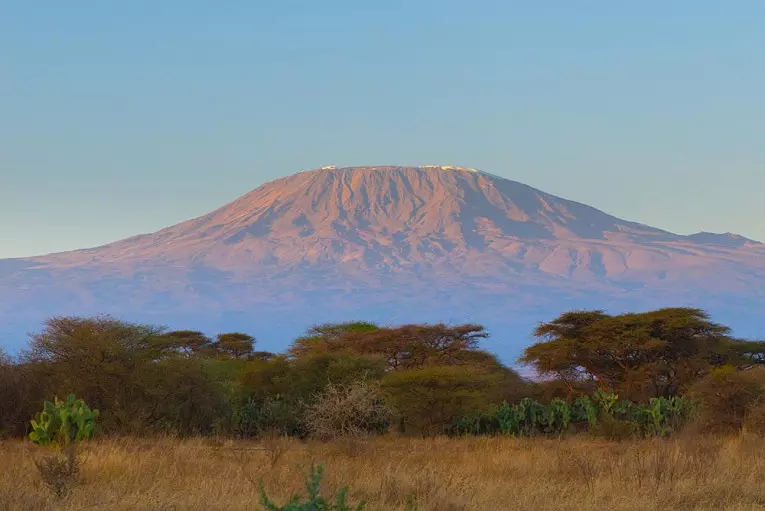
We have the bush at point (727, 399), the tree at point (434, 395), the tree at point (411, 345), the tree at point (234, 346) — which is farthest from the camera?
the tree at point (234, 346)

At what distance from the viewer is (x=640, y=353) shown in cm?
3806

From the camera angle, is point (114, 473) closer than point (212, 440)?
Yes

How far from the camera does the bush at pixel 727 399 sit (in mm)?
25953

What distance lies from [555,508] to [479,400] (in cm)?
1829

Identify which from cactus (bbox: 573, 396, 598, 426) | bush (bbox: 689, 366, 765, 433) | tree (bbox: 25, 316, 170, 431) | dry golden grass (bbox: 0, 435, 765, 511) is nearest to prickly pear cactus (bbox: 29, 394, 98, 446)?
dry golden grass (bbox: 0, 435, 765, 511)

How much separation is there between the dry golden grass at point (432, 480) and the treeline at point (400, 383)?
18.2 ft

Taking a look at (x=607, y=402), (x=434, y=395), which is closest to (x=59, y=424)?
(x=434, y=395)

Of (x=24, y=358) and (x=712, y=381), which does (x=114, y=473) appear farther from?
(x=712, y=381)

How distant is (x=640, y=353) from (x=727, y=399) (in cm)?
1150

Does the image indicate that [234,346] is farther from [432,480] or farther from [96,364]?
[432,480]

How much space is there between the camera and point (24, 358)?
26172 millimetres

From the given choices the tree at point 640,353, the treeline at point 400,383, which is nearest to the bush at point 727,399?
the treeline at point 400,383

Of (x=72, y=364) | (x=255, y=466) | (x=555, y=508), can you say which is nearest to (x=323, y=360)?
(x=72, y=364)

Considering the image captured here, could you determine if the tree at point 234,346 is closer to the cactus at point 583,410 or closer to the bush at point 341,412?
the cactus at point 583,410
